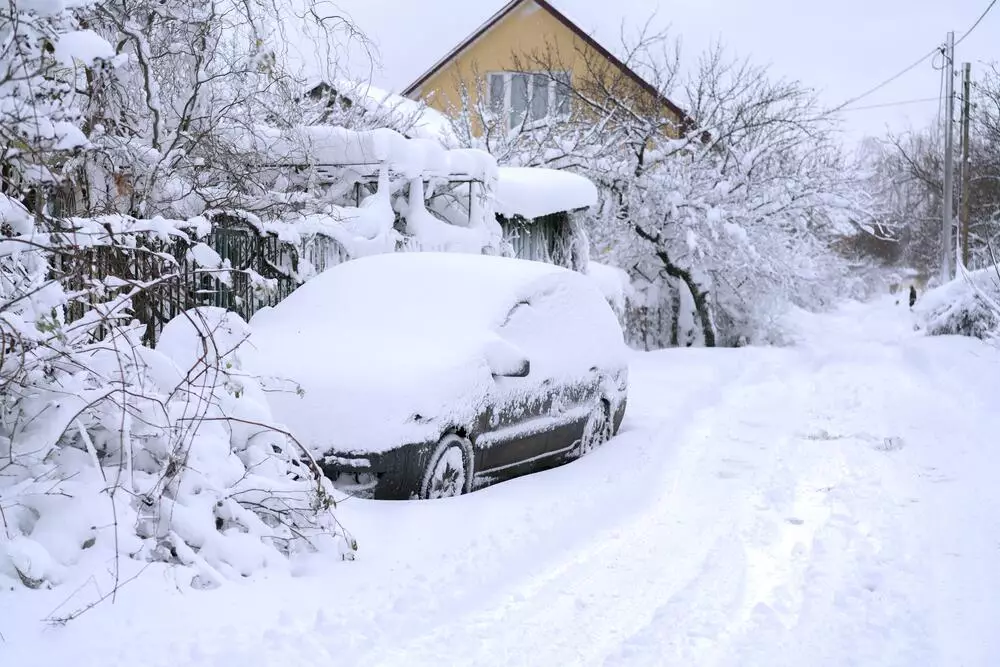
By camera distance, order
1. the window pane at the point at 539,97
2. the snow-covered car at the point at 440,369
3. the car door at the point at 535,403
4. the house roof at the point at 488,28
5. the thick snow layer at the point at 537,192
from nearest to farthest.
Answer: the snow-covered car at the point at 440,369 → the car door at the point at 535,403 → the thick snow layer at the point at 537,192 → the window pane at the point at 539,97 → the house roof at the point at 488,28

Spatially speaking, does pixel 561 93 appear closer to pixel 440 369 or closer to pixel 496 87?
pixel 496 87

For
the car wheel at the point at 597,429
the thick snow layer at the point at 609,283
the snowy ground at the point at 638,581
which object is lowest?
the snowy ground at the point at 638,581

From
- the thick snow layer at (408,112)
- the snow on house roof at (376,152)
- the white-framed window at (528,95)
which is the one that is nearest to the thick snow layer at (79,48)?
the snow on house roof at (376,152)

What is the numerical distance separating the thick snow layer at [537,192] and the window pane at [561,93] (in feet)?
24.1

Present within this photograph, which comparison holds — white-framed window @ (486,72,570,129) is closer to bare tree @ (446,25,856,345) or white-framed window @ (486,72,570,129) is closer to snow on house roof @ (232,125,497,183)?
bare tree @ (446,25,856,345)

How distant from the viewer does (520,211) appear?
1512 centimetres

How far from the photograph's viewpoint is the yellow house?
2495 centimetres

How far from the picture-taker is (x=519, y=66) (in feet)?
83.1

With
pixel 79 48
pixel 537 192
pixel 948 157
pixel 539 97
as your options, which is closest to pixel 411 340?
pixel 79 48

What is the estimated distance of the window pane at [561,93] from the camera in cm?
2367

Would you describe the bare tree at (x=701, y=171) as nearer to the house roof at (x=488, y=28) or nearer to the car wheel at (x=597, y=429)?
the house roof at (x=488, y=28)

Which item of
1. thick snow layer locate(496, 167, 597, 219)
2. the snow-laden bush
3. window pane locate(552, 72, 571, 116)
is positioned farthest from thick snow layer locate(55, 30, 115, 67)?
window pane locate(552, 72, 571, 116)

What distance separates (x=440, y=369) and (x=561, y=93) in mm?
18416

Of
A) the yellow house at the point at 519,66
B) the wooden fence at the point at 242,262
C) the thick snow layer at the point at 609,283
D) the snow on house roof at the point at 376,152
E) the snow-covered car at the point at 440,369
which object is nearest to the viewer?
the snow-covered car at the point at 440,369
